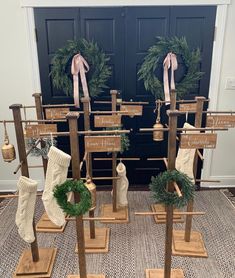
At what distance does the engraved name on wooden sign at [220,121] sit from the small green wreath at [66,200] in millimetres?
981

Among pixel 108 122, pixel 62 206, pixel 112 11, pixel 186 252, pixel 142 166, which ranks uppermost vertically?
pixel 112 11

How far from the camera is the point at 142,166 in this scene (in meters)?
3.06

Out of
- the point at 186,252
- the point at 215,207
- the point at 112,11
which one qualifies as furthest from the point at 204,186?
the point at 112,11

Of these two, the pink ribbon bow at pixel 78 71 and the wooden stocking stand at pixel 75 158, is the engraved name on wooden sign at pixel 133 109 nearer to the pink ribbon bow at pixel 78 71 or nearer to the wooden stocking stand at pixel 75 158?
the pink ribbon bow at pixel 78 71

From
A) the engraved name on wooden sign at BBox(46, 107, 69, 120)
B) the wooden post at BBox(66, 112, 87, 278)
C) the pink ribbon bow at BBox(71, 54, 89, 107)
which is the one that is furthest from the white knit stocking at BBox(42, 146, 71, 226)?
the pink ribbon bow at BBox(71, 54, 89, 107)

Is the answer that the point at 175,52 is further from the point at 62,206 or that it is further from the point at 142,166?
the point at 62,206

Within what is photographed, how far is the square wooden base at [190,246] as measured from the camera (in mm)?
2020

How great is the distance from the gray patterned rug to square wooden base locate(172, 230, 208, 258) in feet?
0.14

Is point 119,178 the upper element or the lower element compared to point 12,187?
upper

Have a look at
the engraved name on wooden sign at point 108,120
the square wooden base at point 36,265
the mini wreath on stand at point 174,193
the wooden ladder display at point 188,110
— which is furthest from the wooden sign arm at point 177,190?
the square wooden base at point 36,265

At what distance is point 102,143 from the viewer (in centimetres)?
144

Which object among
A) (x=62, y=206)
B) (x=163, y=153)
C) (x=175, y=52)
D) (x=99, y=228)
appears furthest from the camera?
(x=163, y=153)

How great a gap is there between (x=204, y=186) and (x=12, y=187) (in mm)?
2206

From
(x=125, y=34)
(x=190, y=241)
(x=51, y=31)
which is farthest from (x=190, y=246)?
(x=51, y=31)
